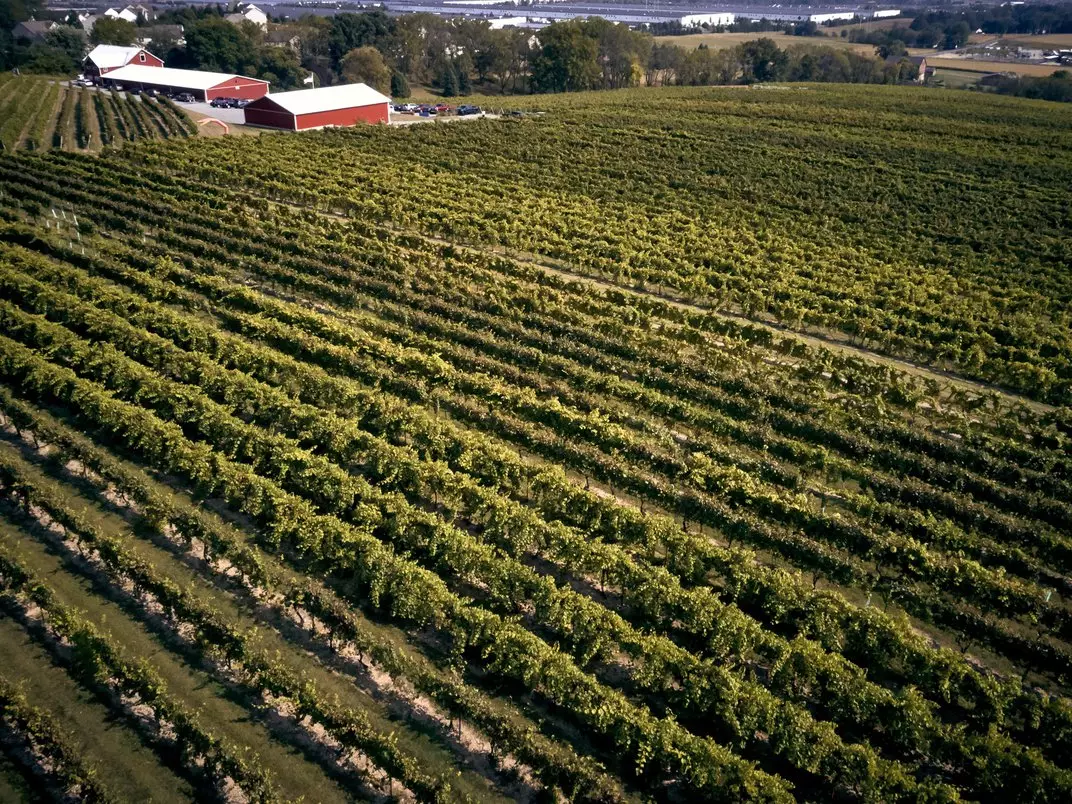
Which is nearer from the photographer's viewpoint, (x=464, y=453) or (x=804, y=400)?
(x=464, y=453)

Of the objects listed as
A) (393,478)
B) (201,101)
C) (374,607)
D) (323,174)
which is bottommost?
(374,607)

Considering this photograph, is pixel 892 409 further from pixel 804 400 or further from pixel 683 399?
pixel 683 399

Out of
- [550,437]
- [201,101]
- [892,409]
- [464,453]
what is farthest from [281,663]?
[201,101]

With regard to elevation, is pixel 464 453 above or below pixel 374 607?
above

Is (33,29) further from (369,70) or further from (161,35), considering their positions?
(369,70)

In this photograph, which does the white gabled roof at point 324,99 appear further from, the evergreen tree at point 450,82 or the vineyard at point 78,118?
the evergreen tree at point 450,82

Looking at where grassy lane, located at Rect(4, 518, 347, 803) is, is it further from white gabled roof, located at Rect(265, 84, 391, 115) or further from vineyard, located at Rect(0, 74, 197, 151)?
white gabled roof, located at Rect(265, 84, 391, 115)

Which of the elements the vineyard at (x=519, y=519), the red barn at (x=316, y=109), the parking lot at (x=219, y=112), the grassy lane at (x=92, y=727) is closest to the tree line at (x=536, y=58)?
the parking lot at (x=219, y=112)
